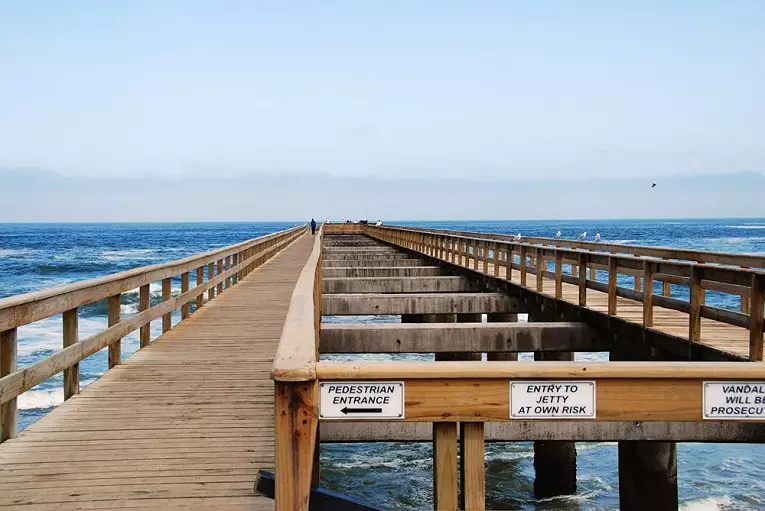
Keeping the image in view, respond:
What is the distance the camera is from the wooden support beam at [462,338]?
10367 millimetres

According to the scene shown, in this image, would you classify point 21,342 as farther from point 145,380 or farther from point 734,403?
point 734,403

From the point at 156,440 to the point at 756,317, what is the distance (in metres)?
5.49

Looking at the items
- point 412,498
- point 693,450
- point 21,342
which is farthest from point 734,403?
point 21,342

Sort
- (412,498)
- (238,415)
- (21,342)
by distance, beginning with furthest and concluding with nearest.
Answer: (21,342) → (412,498) → (238,415)

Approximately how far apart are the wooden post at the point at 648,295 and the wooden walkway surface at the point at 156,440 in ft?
15.1

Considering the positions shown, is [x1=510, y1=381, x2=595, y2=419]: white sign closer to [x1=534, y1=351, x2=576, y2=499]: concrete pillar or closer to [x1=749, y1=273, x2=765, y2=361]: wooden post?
[x1=749, y1=273, x2=765, y2=361]: wooden post

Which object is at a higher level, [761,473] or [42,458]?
[42,458]

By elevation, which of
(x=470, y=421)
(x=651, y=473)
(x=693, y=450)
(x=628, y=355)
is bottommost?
(x=693, y=450)

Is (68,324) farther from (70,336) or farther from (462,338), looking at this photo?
(462,338)

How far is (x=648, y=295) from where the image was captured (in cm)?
908

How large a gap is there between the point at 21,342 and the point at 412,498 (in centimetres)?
1772

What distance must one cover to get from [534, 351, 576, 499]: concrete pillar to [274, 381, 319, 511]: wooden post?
9.44 metres

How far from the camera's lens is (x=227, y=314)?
1287 cm

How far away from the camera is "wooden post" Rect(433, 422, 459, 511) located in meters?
2.96
